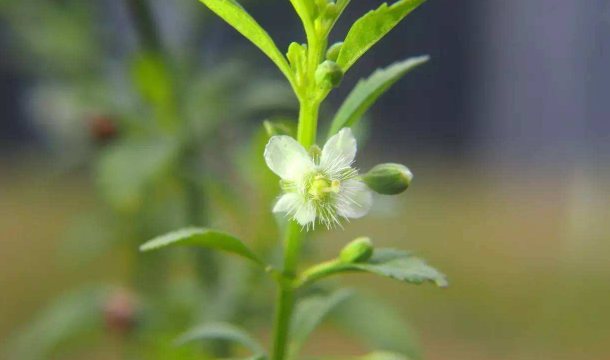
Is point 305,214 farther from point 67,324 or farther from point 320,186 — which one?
point 67,324

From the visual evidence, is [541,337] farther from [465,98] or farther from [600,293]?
[465,98]

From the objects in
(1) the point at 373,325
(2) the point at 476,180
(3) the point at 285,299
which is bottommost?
(3) the point at 285,299

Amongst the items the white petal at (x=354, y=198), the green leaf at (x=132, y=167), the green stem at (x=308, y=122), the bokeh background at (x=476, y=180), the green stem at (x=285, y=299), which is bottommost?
the green stem at (x=285, y=299)

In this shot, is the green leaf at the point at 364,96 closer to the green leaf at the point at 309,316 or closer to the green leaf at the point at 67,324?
the green leaf at the point at 309,316

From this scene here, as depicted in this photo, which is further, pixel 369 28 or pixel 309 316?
pixel 309 316

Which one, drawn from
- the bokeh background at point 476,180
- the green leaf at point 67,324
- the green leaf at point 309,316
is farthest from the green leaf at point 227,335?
the bokeh background at point 476,180

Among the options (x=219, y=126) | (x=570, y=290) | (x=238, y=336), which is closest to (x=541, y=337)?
(x=570, y=290)

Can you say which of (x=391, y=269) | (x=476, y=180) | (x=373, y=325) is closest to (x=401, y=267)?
(x=391, y=269)

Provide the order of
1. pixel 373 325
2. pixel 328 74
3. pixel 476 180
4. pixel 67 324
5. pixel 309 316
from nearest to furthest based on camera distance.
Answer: pixel 328 74 < pixel 309 316 < pixel 373 325 < pixel 67 324 < pixel 476 180
